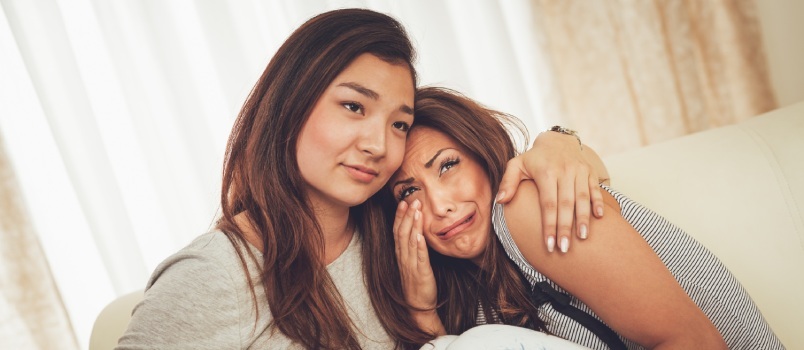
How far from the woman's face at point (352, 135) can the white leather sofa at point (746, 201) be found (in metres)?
0.64

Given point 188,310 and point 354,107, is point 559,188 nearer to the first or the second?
point 354,107

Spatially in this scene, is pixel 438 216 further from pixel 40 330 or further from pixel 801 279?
pixel 40 330

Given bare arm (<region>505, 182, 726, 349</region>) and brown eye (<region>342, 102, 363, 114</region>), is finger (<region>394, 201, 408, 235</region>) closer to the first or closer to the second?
brown eye (<region>342, 102, 363, 114</region>)

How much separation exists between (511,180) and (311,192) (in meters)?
0.43

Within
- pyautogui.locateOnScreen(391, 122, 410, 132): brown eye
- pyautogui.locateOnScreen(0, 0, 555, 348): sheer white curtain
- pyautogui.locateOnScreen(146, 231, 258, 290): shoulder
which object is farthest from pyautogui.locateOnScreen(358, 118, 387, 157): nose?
pyautogui.locateOnScreen(0, 0, 555, 348): sheer white curtain

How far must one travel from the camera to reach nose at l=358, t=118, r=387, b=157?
4.18ft

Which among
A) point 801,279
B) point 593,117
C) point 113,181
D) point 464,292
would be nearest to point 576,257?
point 464,292

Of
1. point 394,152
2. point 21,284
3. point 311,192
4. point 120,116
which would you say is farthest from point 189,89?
point 394,152

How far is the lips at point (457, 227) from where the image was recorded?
135cm

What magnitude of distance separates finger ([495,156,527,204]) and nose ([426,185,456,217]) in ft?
0.46

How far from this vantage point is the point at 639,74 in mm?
2504

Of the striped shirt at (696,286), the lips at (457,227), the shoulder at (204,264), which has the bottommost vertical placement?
the striped shirt at (696,286)

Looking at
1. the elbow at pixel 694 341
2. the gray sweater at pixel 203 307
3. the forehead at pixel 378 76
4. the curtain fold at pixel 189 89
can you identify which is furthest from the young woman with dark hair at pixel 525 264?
the curtain fold at pixel 189 89

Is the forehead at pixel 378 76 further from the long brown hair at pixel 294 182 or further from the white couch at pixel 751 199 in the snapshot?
the white couch at pixel 751 199
